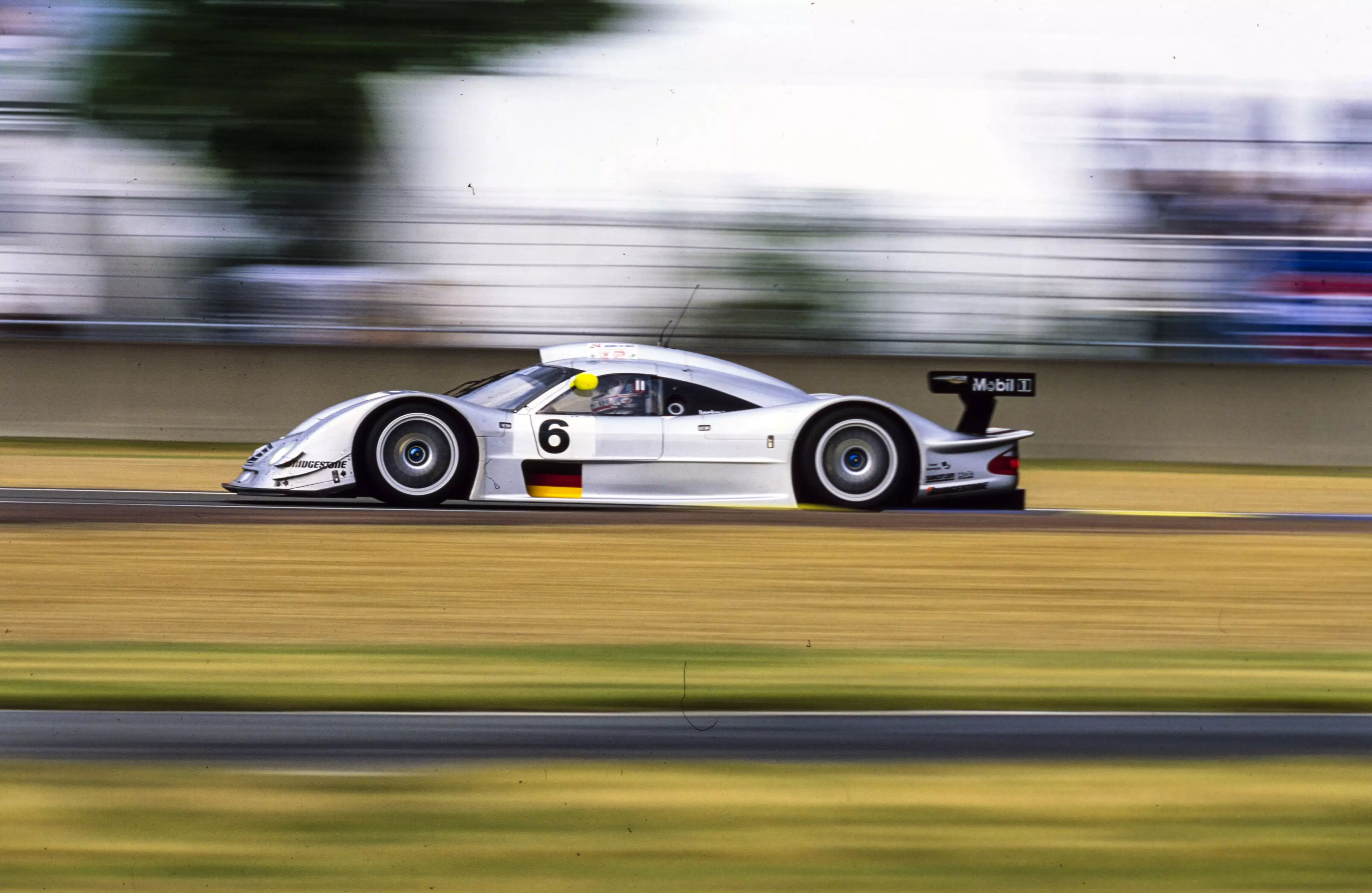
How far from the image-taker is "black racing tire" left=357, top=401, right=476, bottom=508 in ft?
28.0

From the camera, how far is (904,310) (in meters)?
14.9

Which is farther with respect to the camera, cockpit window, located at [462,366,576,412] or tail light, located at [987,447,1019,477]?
tail light, located at [987,447,1019,477]

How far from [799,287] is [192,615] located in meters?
10.6

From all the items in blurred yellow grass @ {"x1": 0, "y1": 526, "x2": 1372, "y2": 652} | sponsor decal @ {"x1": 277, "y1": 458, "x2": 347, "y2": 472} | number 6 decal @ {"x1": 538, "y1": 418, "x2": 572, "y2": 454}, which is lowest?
blurred yellow grass @ {"x1": 0, "y1": 526, "x2": 1372, "y2": 652}

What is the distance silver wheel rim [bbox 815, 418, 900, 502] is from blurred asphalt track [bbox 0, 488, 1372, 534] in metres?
0.14

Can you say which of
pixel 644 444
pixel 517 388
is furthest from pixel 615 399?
pixel 517 388

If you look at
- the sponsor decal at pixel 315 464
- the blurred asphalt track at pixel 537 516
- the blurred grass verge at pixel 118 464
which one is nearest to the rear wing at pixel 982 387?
the blurred asphalt track at pixel 537 516

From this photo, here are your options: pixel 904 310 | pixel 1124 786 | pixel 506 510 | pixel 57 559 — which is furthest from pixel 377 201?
pixel 1124 786

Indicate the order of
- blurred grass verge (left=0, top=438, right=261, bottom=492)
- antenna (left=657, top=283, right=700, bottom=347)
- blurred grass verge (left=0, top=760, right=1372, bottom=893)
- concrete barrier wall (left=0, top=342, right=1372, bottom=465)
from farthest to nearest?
concrete barrier wall (left=0, top=342, right=1372, bottom=465) < antenna (left=657, top=283, right=700, bottom=347) < blurred grass verge (left=0, top=438, right=261, bottom=492) < blurred grass verge (left=0, top=760, right=1372, bottom=893)

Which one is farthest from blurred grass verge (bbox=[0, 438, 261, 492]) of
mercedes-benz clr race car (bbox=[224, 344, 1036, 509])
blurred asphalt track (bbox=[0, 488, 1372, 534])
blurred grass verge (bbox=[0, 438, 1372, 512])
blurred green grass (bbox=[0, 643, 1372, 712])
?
blurred green grass (bbox=[0, 643, 1372, 712])

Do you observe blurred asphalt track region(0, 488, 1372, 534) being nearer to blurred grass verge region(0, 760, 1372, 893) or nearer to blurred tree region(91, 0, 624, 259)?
blurred grass verge region(0, 760, 1372, 893)

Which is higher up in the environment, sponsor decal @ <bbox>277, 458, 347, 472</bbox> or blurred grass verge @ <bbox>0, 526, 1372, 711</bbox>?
sponsor decal @ <bbox>277, 458, 347, 472</bbox>

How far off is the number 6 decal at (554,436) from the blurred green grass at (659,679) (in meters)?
3.82

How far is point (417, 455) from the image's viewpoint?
8.61m
